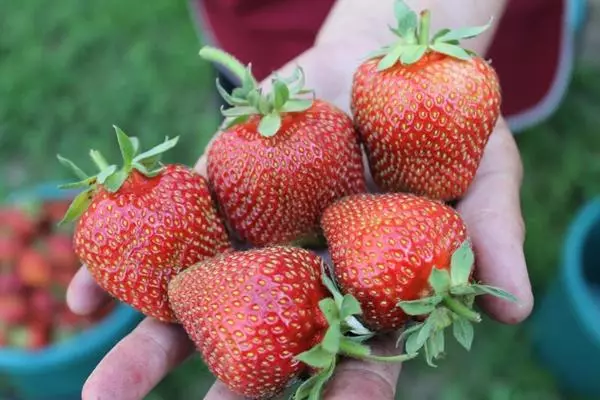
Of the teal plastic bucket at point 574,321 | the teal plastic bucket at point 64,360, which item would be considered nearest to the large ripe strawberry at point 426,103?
the teal plastic bucket at point 574,321

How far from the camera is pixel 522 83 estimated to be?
6.22 feet

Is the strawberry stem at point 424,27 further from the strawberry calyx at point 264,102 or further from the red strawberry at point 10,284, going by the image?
the red strawberry at point 10,284

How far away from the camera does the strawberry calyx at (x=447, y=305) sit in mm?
920

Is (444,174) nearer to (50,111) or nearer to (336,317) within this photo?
(336,317)

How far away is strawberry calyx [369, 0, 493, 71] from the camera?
1049 millimetres

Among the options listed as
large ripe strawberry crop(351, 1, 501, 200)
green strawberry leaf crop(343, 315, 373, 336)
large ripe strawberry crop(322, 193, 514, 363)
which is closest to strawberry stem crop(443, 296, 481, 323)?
large ripe strawberry crop(322, 193, 514, 363)

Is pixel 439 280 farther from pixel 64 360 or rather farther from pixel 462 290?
pixel 64 360

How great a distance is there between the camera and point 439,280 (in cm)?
92

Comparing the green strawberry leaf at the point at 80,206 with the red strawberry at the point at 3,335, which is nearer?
the green strawberry leaf at the point at 80,206

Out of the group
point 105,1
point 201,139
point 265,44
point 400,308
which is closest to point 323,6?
point 265,44

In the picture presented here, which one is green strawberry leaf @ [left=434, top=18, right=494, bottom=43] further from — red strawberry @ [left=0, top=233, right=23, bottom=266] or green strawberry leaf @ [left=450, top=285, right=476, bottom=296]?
red strawberry @ [left=0, top=233, right=23, bottom=266]

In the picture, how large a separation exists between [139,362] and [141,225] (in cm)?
19

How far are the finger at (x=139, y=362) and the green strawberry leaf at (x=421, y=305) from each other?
37cm

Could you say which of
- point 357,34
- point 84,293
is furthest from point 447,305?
point 357,34
